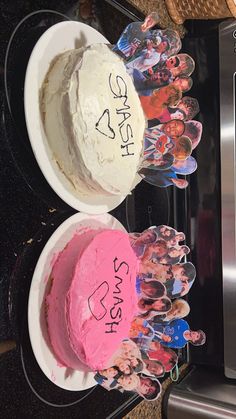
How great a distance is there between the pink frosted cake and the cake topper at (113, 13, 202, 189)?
0.61 ft

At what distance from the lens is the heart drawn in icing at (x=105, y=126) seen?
776 mm

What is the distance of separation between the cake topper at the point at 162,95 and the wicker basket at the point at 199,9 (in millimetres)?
392

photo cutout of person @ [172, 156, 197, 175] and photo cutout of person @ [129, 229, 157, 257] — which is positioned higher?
photo cutout of person @ [172, 156, 197, 175]

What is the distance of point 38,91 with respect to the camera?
773 millimetres

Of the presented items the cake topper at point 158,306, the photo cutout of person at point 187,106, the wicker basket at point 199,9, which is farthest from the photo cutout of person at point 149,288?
the wicker basket at point 199,9

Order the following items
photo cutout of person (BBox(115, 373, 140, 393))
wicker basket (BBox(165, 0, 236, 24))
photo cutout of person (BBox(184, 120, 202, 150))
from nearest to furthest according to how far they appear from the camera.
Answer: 1. photo cutout of person (BBox(115, 373, 140, 393))
2. photo cutout of person (BBox(184, 120, 202, 150))
3. wicker basket (BBox(165, 0, 236, 24))

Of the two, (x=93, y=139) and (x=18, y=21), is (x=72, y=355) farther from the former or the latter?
(x=18, y=21)

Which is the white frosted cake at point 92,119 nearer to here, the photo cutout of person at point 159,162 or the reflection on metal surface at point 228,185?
the photo cutout of person at point 159,162

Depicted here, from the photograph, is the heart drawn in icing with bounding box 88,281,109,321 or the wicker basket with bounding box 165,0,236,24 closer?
the heart drawn in icing with bounding box 88,281,109,321

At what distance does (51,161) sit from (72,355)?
1.09ft

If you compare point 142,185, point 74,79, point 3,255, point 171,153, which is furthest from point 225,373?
point 74,79

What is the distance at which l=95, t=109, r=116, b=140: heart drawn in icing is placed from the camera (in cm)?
78

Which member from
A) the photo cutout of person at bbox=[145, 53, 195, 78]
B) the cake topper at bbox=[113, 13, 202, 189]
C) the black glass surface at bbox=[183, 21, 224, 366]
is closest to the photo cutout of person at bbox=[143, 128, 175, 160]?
the cake topper at bbox=[113, 13, 202, 189]

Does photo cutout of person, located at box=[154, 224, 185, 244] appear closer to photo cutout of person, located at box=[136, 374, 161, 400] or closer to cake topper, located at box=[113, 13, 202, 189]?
cake topper, located at box=[113, 13, 202, 189]
